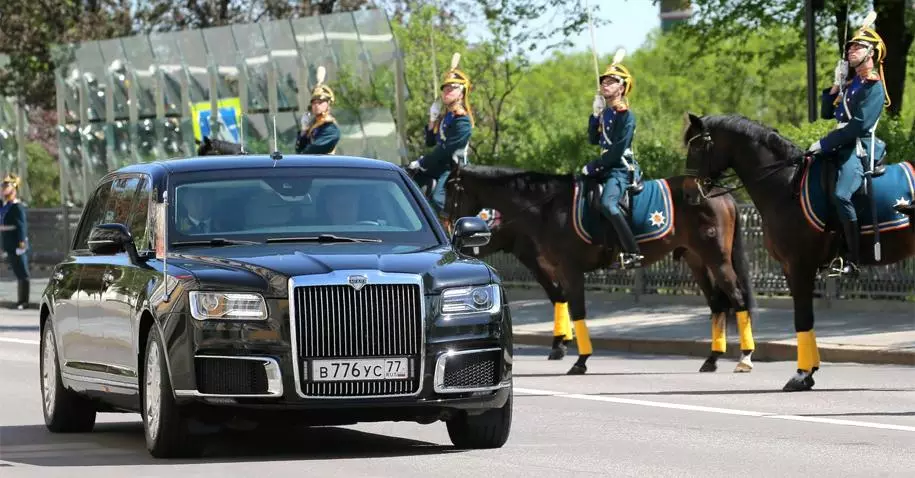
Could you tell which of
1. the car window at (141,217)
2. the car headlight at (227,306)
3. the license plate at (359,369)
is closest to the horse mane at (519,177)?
the car window at (141,217)

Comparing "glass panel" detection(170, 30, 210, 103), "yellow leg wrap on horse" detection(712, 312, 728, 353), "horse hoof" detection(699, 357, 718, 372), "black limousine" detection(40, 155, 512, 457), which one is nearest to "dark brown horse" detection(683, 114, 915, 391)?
"horse hoof" detection(699, 357, 718, 372)

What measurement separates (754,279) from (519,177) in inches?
220

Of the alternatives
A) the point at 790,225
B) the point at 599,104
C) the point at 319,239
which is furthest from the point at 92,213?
the point at 599,104

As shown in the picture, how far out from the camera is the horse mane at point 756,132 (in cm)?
1758

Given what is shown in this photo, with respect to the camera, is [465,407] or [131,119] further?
[131,119]

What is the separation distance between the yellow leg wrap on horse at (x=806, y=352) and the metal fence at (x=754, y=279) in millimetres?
6872

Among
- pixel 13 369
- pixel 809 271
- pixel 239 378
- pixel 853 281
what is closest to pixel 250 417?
pixel 239 378

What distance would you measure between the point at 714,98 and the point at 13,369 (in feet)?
199

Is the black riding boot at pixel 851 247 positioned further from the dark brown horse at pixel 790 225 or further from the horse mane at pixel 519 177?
the horse mane at pixel 519 177

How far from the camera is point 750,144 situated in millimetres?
17828

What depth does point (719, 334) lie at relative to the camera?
1984 centimetres

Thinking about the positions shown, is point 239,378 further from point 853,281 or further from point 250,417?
point 853,281

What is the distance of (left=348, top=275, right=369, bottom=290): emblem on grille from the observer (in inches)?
435

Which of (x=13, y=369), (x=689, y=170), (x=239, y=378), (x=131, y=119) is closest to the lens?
(x=239, y=378)
